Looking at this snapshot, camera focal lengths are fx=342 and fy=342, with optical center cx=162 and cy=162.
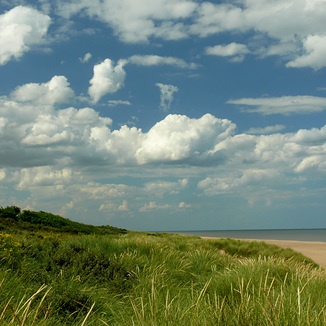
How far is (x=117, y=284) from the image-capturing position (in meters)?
7.22

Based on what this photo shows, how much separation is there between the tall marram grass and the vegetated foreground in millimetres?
11

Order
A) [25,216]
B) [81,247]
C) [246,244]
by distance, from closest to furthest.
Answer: [81,247]
[246,244]
[25,216]

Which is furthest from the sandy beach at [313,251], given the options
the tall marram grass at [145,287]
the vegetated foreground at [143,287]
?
the tall marram grass at [145,287]

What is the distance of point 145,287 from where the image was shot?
676 cm

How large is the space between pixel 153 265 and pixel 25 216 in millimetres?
18259

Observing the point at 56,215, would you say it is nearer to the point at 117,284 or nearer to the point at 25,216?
the point at 25,216

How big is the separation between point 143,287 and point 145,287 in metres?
0.29

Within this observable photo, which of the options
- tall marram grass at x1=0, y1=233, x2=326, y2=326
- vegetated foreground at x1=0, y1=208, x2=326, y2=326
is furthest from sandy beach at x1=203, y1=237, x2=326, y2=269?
tall marram grass at x1=0, y1=233, x2=326, y2=326

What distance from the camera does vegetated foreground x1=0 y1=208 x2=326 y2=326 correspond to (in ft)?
12.3

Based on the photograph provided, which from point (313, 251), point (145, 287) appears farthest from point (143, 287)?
point (313, 251)

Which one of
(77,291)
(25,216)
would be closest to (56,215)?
(25,216)

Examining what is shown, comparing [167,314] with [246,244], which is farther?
[246,244]

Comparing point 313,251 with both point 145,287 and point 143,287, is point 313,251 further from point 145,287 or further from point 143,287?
point 143,287

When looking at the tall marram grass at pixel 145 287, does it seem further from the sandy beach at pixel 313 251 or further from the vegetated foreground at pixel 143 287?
the sandy beach at pixel 313 251
